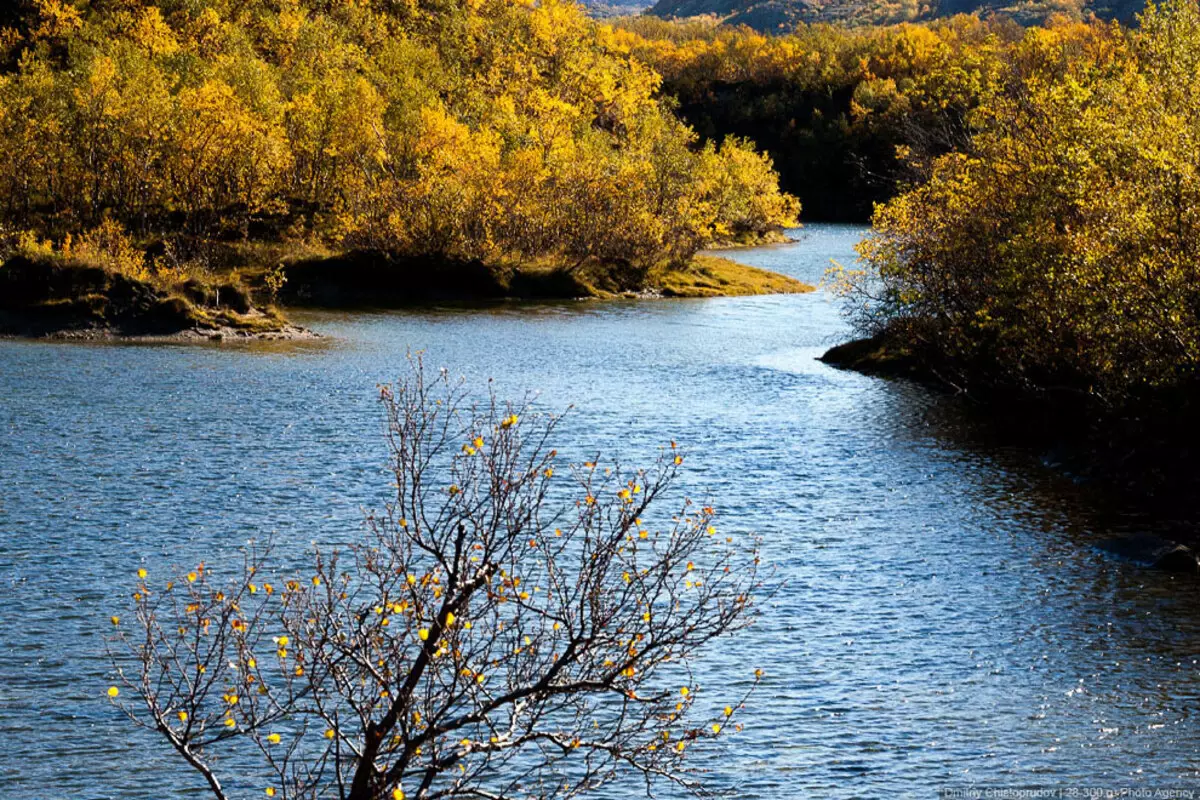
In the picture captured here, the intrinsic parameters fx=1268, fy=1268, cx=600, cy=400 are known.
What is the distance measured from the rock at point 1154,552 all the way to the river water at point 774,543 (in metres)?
0.60

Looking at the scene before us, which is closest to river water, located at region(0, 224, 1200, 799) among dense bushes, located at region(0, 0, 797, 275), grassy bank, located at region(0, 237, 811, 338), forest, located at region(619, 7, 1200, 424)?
forest, located at region(619, 7, 1200, 424)

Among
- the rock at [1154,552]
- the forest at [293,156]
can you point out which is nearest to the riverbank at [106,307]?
the forest at [293,156]

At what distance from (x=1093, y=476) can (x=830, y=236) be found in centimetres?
15248

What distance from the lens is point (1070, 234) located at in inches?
1750

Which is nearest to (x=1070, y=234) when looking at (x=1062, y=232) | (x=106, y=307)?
(x=1062, y=232)

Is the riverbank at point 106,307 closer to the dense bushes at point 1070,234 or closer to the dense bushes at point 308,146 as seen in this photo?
the dense bushes at point 308,146

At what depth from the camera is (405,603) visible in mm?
14555

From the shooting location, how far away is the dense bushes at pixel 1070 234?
39.0 m

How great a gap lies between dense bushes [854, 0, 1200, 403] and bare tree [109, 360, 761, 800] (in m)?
15.4

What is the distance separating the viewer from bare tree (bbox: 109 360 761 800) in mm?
14422

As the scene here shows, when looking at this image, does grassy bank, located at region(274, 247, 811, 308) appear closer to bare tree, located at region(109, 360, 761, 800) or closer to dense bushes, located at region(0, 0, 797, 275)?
dense bushes, located at region(0, 0, 797, 275)

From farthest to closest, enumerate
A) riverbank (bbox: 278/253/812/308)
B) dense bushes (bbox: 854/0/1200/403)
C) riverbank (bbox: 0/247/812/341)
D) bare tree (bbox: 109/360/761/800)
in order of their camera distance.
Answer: riverbank (bbox: 278/253/812/308)
riverbank (bbox: 0/247/812/341)
dense bushes (bbox: 854/0/1200/403)
bare tree (bbox: 109/360/761/800)

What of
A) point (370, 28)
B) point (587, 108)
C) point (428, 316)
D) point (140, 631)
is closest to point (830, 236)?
point (587, 108)

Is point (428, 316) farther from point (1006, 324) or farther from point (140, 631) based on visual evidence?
point (140, 631)
